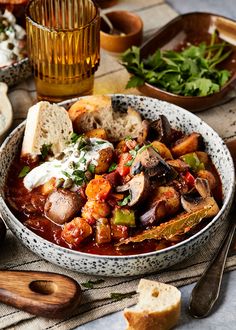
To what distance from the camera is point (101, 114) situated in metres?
3.99

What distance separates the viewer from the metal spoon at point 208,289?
321 centimetres

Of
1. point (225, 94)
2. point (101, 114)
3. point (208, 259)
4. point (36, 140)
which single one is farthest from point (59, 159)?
point (225, 94)

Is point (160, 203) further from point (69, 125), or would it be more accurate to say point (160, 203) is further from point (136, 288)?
point (69, 125)

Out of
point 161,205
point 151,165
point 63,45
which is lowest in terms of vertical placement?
point 161,205

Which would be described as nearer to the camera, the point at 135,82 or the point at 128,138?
the point at 128,138

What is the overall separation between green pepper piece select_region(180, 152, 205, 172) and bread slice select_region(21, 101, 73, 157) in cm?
70

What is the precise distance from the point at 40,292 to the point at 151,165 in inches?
33.9

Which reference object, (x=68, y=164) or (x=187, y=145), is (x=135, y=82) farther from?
(x=68, y=164)

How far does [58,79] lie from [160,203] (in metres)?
1.37

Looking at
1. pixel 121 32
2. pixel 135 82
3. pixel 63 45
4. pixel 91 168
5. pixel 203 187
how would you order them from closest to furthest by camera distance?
1. pixel 203 187
2. pixel 91 168
3. pixel 63 45
4. pixel 135 82
5. pixel 121 32

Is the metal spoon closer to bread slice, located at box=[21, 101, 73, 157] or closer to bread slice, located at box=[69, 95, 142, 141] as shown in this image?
bread slice, located at box=[69, 95, 142, 141]

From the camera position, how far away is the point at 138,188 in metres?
3.35

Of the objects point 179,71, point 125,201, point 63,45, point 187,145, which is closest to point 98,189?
point 125,201

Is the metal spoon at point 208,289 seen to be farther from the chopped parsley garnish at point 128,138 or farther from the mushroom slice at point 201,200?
the chopped parsley garnish at point 128,138
